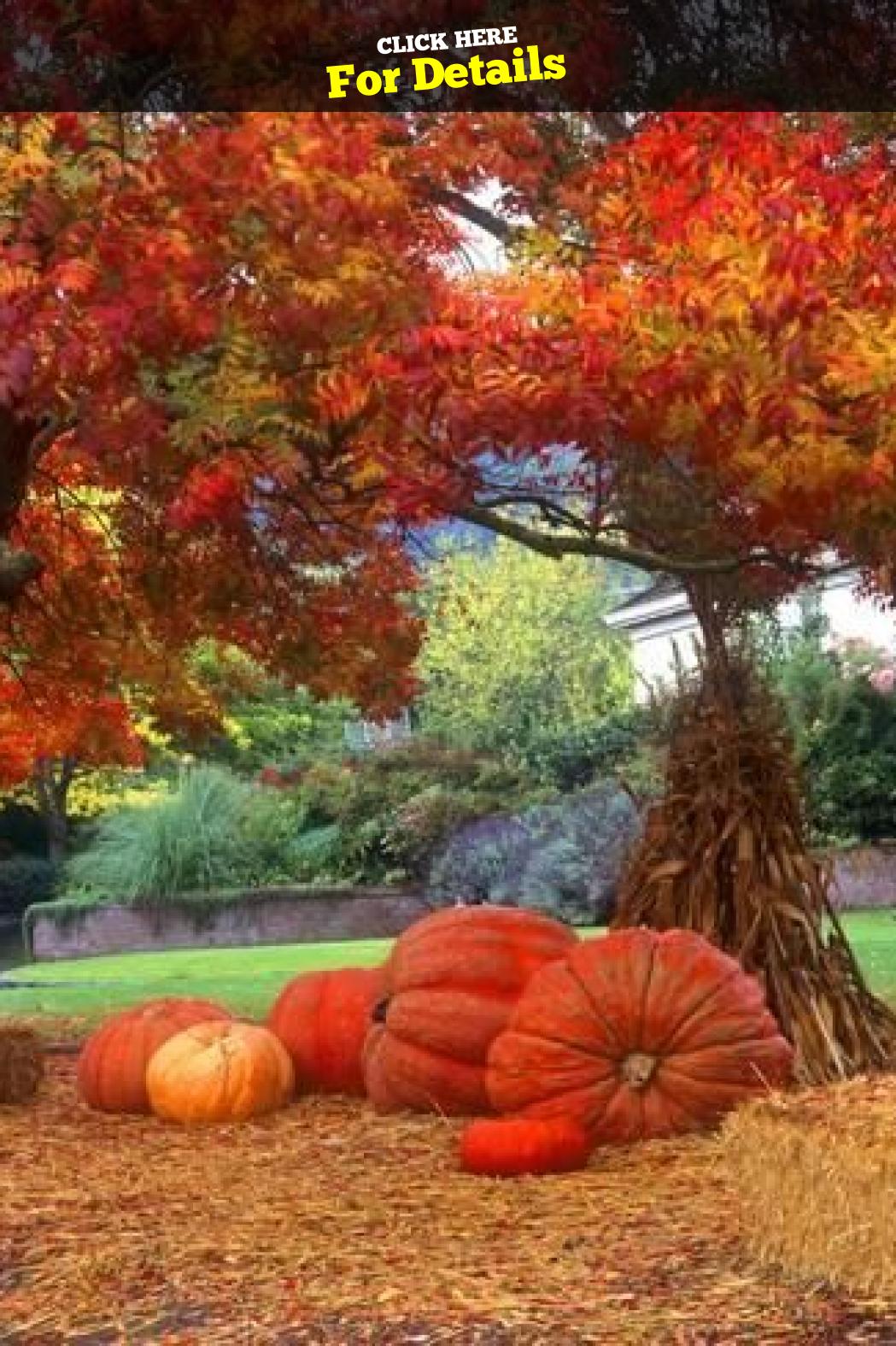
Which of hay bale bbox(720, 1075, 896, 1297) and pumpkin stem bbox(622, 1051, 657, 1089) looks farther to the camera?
pumpkin stem bbox(622, 1051, 657, 1089)

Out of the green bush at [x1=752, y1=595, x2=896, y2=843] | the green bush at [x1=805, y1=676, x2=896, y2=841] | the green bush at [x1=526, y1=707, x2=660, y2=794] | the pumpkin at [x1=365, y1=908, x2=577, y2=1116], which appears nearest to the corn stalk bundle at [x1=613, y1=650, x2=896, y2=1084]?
the pumpkin at [x1=365, y1=908, x2=577, y2=1116]

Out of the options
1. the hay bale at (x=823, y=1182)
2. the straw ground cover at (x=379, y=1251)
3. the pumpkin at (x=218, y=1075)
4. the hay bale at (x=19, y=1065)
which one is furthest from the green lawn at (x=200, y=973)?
the hay bale at (x=823, y=1182)

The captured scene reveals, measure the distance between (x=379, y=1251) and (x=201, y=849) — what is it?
3224 mm

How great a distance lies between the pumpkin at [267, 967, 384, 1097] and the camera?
4.31 m

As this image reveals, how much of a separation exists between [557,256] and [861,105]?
0.71 metres

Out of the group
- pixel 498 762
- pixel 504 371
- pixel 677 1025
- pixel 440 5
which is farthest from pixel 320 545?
pixel 677 1025

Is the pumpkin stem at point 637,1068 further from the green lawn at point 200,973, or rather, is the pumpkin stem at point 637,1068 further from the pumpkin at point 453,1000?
the green lawn at point 200,973

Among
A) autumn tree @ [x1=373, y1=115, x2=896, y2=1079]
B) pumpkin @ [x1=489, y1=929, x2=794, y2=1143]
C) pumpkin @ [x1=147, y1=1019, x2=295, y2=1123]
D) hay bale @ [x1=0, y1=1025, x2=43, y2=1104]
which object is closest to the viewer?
pumpkin @ [x1=489, y1=929, x2=794, y2=1143]

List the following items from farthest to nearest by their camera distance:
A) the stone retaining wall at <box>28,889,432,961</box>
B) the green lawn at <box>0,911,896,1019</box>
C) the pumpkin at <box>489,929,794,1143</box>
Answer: the stone retaining wall at <box>28,889,432,961</box> → the green lawn at <box>0,911,896,1019</box> → the pumpkin at <box>489,929,794,1143</box>

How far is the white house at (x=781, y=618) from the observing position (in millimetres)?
5402

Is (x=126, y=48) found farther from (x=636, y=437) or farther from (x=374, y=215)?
(x=636, y=437)

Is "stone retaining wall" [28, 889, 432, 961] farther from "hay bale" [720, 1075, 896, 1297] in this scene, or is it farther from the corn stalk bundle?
"hay bale" [720, 1075, 896, 1297]

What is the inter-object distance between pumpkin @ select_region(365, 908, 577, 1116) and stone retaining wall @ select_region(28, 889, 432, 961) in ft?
6.23

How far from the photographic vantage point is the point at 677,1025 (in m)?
3.57
